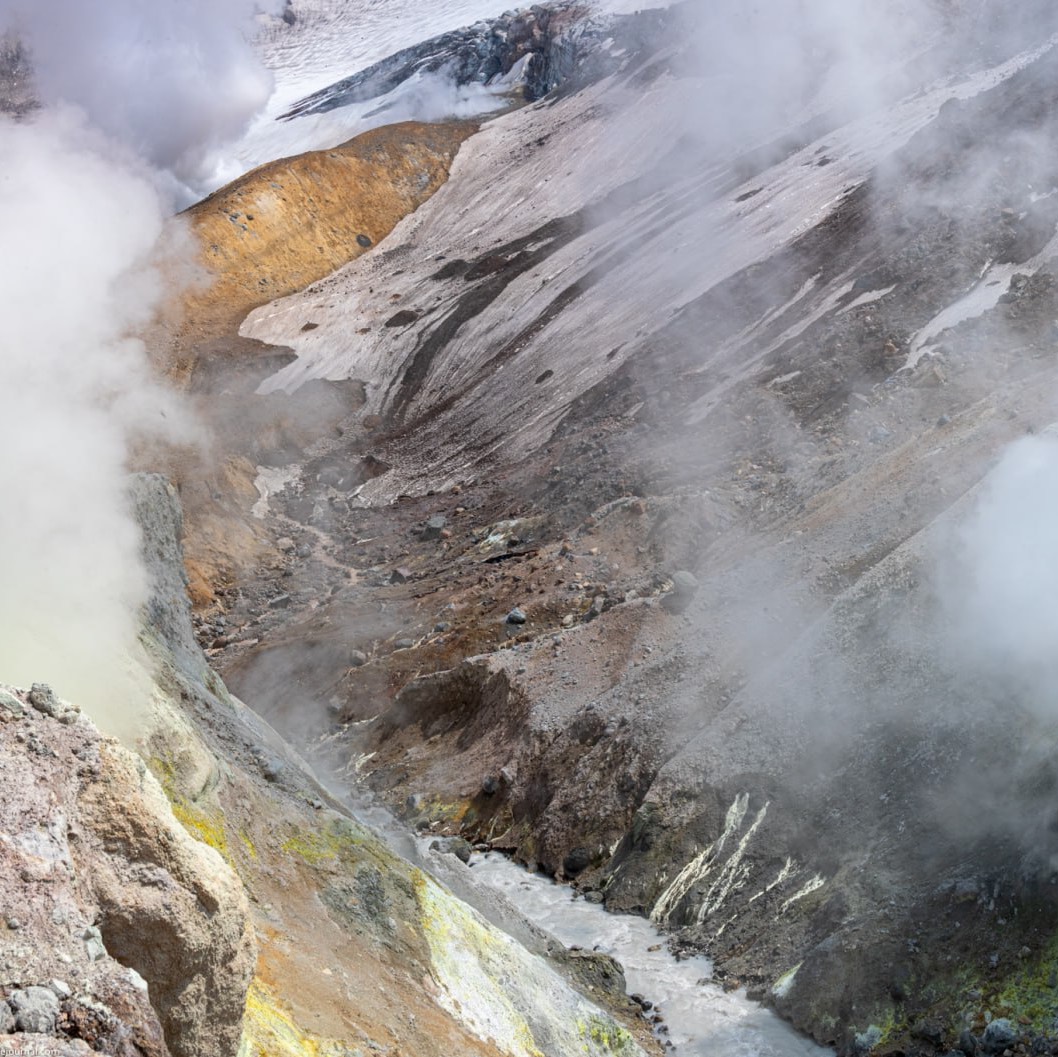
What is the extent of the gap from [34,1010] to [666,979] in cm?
956

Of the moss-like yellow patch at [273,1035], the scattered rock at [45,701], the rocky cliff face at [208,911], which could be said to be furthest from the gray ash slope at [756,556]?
the scattered rock at [45,701]

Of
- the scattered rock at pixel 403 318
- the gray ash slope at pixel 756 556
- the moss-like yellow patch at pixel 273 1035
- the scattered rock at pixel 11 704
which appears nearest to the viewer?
the scattered rock at pixel 11 704

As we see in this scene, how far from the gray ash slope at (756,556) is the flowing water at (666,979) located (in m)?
0.30

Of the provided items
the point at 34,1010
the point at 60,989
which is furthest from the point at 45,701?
the point at 34,1010

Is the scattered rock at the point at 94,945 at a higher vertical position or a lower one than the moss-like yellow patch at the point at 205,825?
higher

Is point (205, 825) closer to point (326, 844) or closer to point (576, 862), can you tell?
point (326, 844)

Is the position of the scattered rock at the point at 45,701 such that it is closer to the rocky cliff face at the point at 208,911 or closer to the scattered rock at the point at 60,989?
the rocky cliff face at the point at 208,911

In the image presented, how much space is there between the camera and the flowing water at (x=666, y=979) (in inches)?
407

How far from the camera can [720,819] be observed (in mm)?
13188

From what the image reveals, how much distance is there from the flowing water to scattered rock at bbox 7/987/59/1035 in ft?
27.8

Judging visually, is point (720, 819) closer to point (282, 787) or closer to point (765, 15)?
point (282, 787)

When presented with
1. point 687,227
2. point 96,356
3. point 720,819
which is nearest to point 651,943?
point 720,819

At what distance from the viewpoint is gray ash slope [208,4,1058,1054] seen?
1080 cm

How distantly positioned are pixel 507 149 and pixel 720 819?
53783mm
